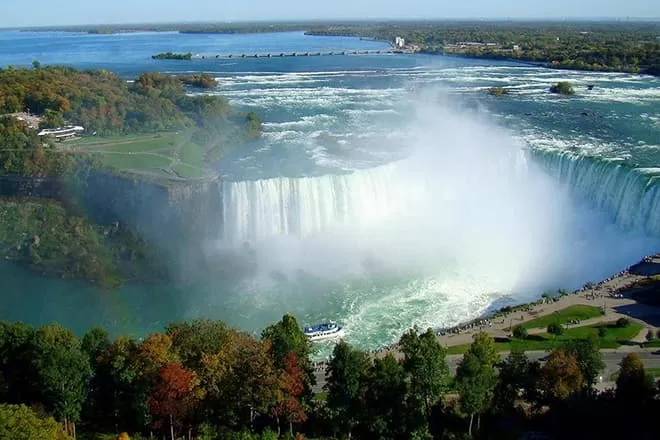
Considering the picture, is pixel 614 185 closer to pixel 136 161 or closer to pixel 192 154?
pixel 192 154

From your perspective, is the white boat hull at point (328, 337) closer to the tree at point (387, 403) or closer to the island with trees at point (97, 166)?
the tree at point (387, 403)

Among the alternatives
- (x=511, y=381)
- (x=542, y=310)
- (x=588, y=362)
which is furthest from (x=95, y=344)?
(x=542, y=310)

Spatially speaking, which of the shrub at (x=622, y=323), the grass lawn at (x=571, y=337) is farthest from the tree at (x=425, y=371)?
the shrub at (x=622, y=323)

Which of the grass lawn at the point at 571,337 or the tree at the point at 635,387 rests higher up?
the tree at the point at 635,387

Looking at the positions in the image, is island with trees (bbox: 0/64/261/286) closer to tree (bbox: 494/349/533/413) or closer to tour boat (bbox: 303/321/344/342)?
tour boat (bbox: 303/321/344/342)

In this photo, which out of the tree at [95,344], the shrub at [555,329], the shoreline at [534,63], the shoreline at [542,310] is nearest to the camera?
the tree at [95,344]

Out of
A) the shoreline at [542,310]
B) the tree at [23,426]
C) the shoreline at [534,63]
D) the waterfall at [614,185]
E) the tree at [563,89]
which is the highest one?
the shoreline at [534,63]

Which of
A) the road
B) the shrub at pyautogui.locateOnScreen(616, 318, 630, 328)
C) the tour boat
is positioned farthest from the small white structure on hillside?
the shrub at pyautogui.locateOnScreen(616, 318, 630, 328)
